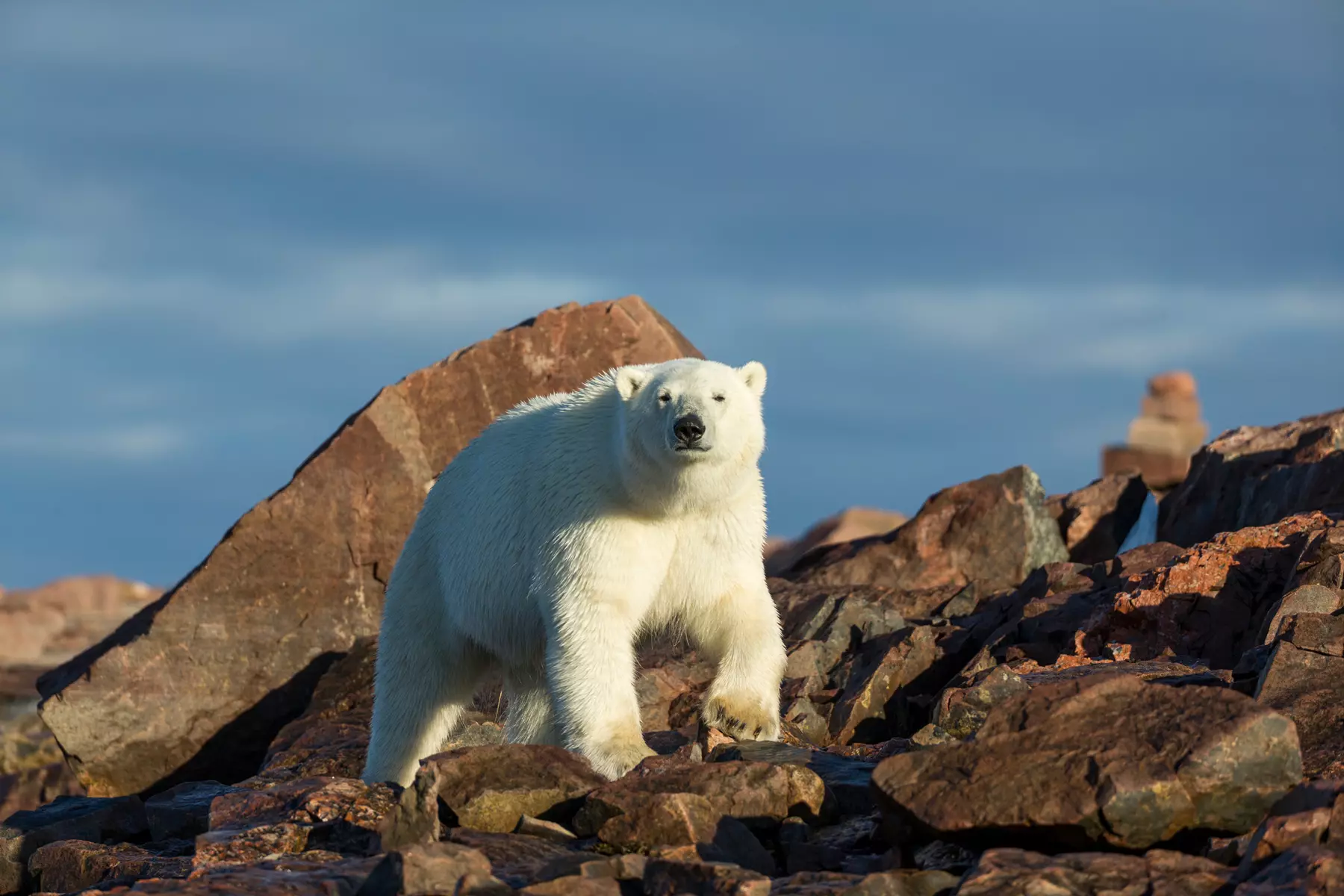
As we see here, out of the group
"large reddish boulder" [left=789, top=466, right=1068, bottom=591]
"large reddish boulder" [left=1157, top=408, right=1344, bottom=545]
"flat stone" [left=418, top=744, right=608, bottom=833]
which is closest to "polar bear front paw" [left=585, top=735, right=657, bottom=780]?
"flat stone" [left=418, top=744, right=608, bottom=833]

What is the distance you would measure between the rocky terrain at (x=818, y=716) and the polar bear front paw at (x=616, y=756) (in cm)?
Result: 16

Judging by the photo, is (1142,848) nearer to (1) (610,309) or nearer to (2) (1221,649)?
(2) (1221,649)

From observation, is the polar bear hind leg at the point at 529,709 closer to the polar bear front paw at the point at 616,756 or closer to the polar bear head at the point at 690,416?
the polar bear front paw at the point at 616,756

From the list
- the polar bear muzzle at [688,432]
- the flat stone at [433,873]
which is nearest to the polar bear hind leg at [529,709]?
the polar bear muzzle at [688,432]

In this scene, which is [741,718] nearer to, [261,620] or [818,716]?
[818,716]

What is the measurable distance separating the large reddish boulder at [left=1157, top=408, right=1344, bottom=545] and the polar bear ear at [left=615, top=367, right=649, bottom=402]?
20.8ft

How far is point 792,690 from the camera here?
35.2 feet

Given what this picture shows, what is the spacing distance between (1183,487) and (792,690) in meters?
6.14

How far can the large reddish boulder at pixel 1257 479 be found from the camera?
12055mm

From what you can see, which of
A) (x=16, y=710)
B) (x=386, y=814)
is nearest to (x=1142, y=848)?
(x=386, y=814)

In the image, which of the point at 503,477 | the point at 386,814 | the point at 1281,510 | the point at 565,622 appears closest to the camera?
the point at 386,814

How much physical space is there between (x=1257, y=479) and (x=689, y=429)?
791cm

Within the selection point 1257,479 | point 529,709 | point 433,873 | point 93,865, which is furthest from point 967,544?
point 433,873

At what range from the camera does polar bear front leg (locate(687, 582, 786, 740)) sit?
8117mm
